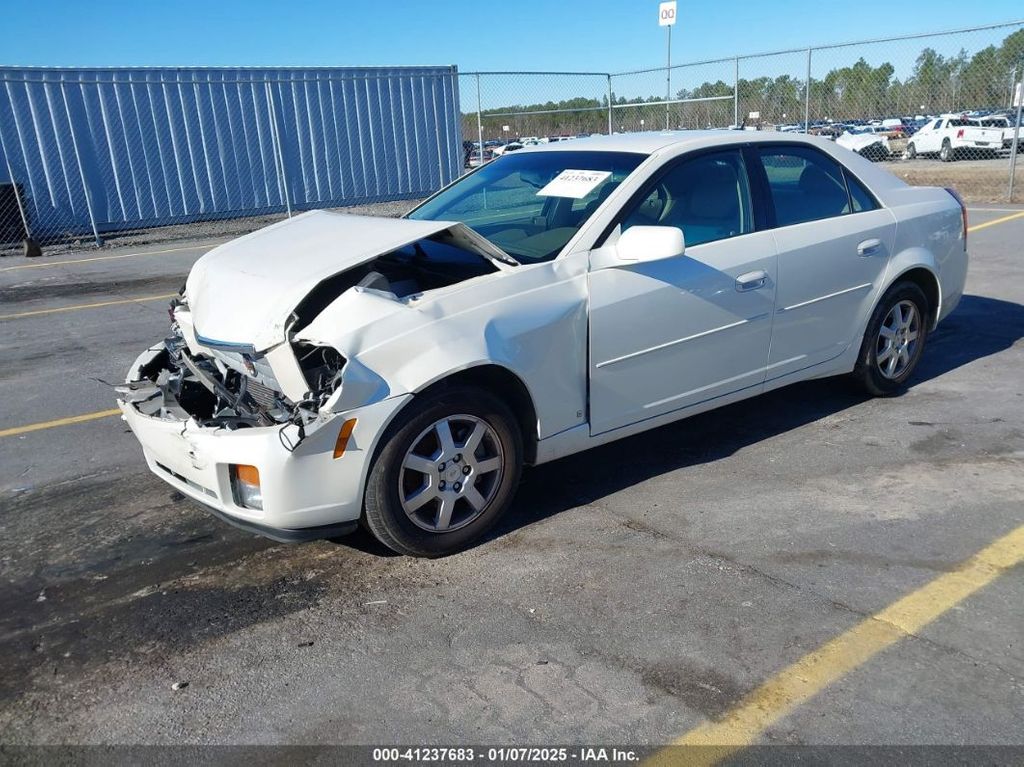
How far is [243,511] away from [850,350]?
3555mm

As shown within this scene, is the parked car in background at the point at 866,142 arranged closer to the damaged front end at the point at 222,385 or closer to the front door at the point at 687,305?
the front door at the point at 687,305

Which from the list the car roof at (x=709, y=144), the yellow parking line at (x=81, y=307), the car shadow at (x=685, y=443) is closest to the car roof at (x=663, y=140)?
the car roof at (x=709, y=144)

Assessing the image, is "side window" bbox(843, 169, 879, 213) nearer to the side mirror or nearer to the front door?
the front door

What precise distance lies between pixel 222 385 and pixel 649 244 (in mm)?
1939

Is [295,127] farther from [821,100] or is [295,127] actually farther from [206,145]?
[821,100]

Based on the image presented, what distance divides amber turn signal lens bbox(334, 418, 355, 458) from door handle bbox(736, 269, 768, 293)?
2.14 meters

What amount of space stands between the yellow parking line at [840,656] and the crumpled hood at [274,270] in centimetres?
205

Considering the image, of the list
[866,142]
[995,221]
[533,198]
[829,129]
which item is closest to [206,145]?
[995,221]

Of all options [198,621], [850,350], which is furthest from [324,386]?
[850,350]

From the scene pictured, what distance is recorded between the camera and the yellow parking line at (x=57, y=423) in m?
5.36

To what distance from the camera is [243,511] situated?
10.8 ft

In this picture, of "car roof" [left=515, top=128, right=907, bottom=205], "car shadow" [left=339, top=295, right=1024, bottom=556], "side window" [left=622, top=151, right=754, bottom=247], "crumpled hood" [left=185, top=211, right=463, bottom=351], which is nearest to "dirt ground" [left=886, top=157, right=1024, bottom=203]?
"car shadow" [left=339, top=295, right=1024, bottom=556]

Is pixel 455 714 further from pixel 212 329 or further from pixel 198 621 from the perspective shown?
pixel 212 329

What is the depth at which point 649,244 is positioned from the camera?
149 inches
